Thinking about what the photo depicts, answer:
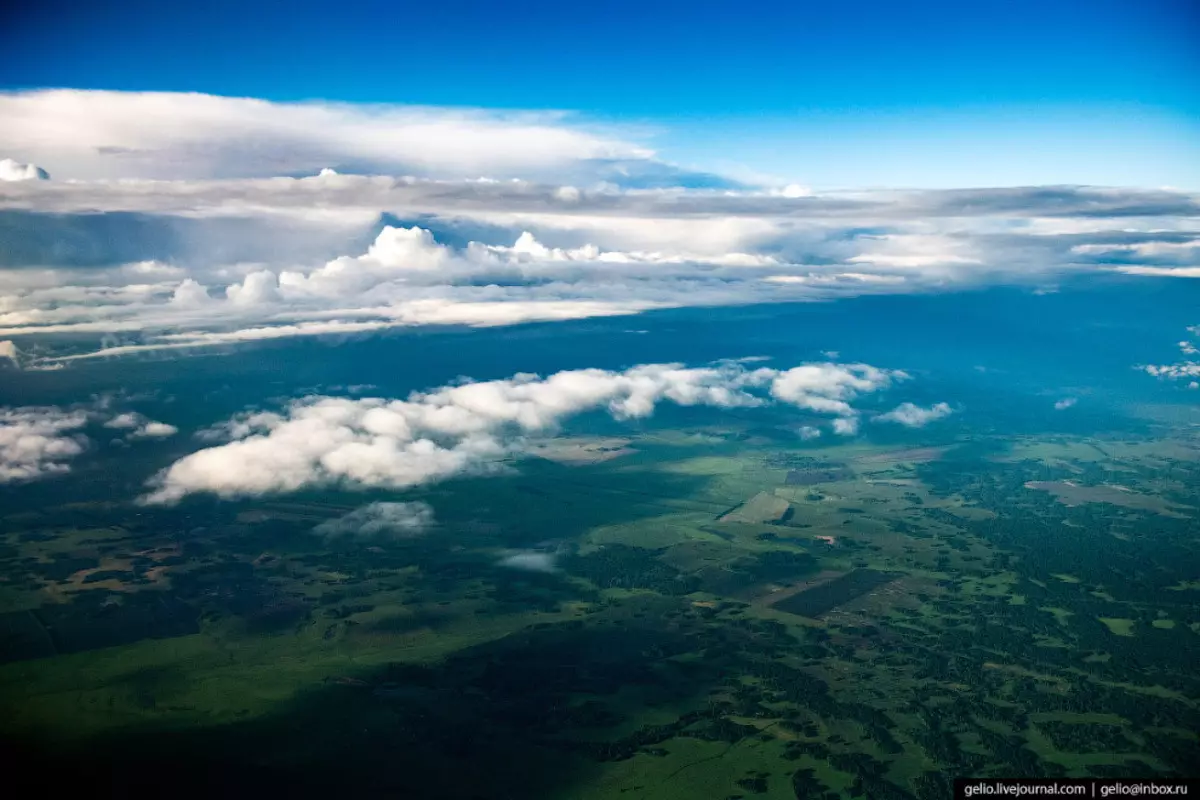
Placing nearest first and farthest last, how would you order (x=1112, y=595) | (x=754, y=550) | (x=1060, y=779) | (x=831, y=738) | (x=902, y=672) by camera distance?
(x=1060, y=779) → (x=831, y=738) → (x=902, y=672) → (x=1112, y=595) → (x=754, y=550)

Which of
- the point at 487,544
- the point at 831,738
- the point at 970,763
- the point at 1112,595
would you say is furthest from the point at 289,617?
the point at 1112,595

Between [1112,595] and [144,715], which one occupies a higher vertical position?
[144,715]

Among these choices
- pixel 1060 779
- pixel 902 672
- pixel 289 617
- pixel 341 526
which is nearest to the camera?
pixel 1060 779

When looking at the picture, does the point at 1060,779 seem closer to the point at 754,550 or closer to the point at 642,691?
the point at 642,691

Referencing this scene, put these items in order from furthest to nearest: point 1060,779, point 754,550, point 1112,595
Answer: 1. point 754,550
2. point 1112,595
3. point 1060,779

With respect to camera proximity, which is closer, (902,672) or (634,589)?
(902,672)

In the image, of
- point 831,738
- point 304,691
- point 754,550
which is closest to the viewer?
point 831,738

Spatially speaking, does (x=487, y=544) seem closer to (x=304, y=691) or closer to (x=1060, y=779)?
(x=304, y=691)

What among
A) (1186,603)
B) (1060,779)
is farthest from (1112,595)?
(1060,779)

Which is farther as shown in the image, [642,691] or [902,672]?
[902,672]
